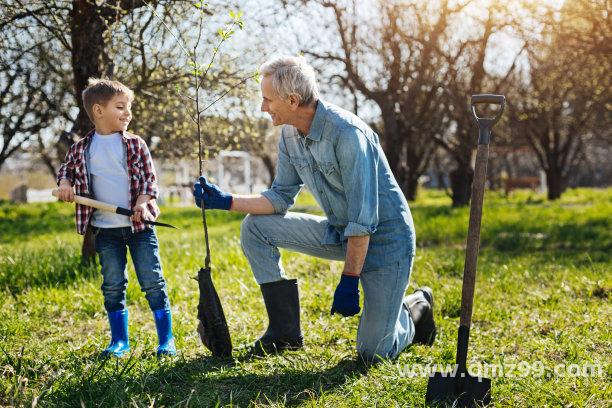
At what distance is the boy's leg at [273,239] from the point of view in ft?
11.4

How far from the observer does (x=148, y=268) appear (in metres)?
3.50

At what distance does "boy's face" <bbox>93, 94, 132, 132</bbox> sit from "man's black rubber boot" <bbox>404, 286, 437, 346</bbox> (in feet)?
6.22

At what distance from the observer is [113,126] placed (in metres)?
3.52

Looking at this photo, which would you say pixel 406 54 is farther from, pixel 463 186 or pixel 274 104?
pixel 274 104

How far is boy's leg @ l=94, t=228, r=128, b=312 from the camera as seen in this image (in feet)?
11.5

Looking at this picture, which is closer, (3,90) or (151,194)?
(151,194)

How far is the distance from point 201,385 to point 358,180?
1.21 m

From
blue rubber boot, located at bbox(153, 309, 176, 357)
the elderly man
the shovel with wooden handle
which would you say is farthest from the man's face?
blue rubber boot, located at bbox(153, 309, 176, 357)

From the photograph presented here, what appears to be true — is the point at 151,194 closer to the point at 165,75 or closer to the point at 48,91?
the point at 165,75

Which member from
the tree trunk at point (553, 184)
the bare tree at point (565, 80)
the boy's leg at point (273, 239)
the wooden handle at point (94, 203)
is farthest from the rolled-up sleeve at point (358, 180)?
the tree trunk at point (553, 184)

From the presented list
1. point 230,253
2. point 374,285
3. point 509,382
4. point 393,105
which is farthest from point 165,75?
point 393,105

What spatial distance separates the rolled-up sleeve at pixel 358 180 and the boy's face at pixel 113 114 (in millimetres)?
1268

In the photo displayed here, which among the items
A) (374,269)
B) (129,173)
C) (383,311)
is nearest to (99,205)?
(129,173)

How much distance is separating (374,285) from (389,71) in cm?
952
